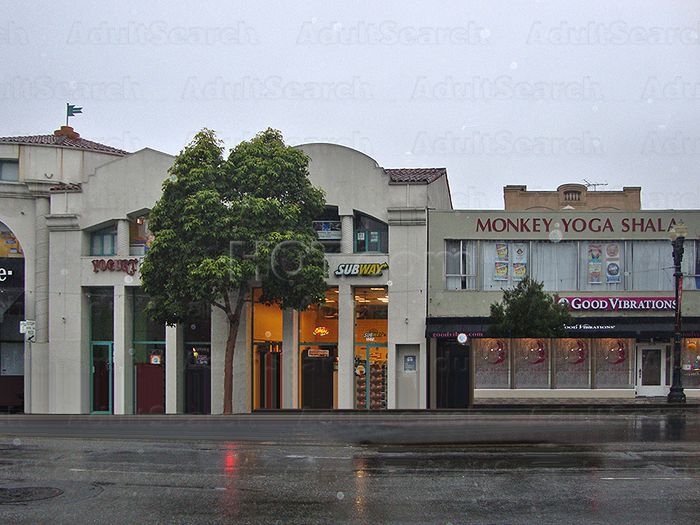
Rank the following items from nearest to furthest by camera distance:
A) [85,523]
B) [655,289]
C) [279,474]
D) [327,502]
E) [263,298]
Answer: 1. [85,523]
2. [327,502]
3. [279,474]
4. [263,298]
5. [655,289]

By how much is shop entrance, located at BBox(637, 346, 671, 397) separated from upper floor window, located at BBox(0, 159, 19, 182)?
24706 millimetres

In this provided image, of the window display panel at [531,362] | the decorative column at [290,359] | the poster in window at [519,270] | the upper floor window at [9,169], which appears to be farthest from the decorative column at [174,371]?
the poster in window at [519,270]

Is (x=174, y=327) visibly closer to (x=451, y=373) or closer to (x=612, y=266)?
(x=451, y=373)

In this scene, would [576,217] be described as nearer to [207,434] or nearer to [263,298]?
[263,298]

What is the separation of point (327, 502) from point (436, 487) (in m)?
1.98

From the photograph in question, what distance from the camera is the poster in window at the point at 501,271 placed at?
27531mm

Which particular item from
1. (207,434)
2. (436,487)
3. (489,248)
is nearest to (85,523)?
(436,487)

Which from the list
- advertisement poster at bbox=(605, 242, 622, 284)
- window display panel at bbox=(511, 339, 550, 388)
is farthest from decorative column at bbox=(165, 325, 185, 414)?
advertisement poster at bbox=(605, 242, 622, 284)

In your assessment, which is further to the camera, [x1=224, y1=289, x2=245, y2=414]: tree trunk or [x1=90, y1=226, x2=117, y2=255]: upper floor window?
[x1=90, y1=226, x2=117, y2=255]: upper floor window

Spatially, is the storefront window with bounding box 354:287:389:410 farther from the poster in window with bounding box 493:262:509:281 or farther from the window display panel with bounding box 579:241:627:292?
the window display panel with bounding box 579:241:627:292

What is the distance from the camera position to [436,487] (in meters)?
12.2

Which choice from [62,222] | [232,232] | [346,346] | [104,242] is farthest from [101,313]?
[346,346]

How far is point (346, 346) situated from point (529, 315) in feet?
21.7

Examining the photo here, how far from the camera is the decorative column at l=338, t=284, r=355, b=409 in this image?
2700cm
